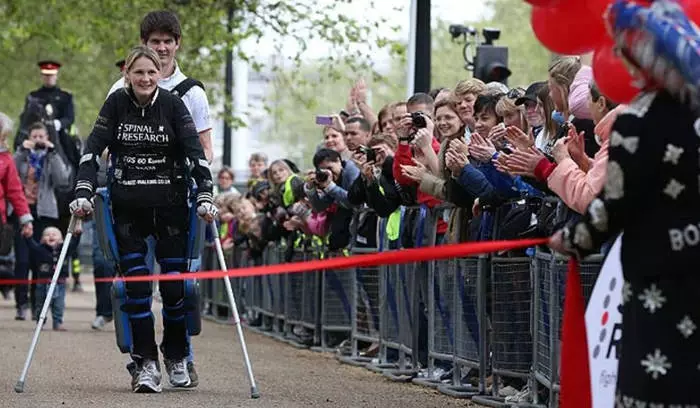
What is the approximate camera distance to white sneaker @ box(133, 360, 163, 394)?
38.0 ft

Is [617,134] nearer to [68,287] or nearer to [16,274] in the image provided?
[16,274]

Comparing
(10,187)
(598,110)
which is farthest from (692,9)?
(10,187)

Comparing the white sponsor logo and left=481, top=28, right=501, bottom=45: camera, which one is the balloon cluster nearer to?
the white sponsor logo

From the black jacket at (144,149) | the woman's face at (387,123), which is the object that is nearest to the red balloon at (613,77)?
the black jacket at (144,149)

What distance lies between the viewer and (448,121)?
1240 centimetres

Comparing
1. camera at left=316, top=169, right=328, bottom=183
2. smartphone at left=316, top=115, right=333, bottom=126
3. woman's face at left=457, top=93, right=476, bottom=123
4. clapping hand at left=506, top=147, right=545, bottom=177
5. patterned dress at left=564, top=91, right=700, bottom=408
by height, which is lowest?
patterned dress at left=564, top=91, right=700, bottom=408

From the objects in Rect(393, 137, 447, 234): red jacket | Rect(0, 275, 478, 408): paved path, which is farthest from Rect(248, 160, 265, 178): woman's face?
Rect(393, 137, 447, 234): red jacket

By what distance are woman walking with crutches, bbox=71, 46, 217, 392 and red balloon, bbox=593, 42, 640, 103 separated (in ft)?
15.6

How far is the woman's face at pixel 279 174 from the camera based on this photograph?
1866cm

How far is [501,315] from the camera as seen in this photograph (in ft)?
36.1

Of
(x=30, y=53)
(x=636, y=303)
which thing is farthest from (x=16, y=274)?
(x=30, y=53)

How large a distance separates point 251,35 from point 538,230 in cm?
1803

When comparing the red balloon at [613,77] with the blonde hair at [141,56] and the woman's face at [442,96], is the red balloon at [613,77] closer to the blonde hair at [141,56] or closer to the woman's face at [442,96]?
the blonde hair at [141,56]

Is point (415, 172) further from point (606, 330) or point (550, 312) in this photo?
point (606, 330)
